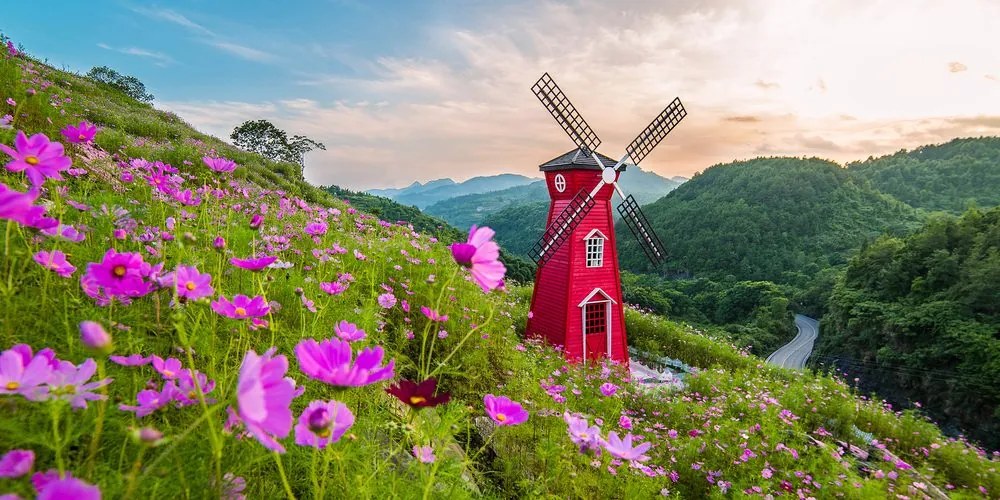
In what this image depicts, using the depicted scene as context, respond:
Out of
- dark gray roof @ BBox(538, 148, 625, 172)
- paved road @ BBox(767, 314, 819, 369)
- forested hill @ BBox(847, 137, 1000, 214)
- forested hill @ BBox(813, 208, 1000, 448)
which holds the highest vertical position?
forested hill @ BBox(847, 137, 1000, 214)

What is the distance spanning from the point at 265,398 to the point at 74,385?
515 millimetres

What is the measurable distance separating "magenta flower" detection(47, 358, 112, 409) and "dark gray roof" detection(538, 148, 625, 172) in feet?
29.8

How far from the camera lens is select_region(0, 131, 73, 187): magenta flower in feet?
4.18

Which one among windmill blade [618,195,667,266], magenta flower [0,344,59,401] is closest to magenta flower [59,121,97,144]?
magenta flower [0,344,59,401]

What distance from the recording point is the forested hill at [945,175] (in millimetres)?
65062

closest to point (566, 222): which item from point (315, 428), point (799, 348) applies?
point (315, 428)

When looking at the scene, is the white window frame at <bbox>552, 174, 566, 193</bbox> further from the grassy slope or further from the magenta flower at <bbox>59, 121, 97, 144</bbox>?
the magenta flower at <bbox>59, 121, 97, 144</bbox>

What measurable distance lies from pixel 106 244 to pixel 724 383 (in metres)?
8.68

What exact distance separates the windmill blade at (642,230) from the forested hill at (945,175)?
75.2 m

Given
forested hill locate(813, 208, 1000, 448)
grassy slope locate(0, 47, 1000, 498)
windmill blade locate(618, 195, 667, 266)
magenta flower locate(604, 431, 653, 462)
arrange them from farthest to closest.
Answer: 1. forested hill locate(813, 208, 1000, 448)
2. windmill blade locate(618, 195, 667, 266)
3. magenta flower locate(604, 431, 653, 462)
4. grassy slope locate(0, 47, 1000, 498)

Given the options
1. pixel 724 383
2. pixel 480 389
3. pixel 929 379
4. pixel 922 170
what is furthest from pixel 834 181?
pixel 480 389

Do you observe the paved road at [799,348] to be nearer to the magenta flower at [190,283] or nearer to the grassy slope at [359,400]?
the grassy slope at [359,400]

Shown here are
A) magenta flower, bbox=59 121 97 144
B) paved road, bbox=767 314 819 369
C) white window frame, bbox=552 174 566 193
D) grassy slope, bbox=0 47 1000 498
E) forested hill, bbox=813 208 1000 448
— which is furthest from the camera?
paved road, bbox=767 314 819 369

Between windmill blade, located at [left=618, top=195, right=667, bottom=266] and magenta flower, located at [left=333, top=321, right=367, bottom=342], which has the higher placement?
windmill blade, located at [left=618, top=195, right=667, bottom=266]
